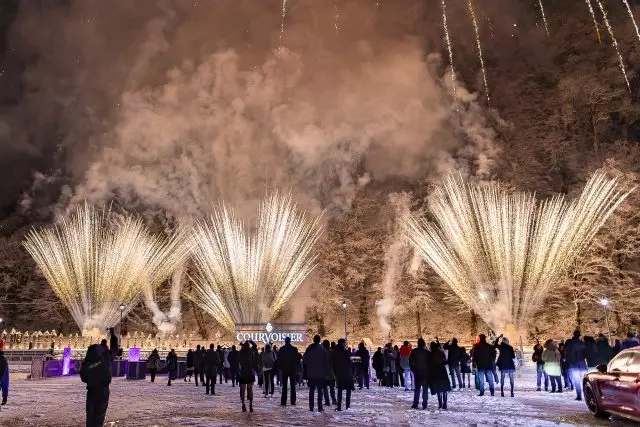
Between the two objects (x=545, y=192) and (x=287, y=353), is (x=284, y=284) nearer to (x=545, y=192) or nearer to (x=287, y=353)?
(x=545, y=192)

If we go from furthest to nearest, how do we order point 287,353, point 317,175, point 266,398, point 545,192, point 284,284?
point 317,175 < point 545,192 < point 284,284 < point 266,398 < point 287,353

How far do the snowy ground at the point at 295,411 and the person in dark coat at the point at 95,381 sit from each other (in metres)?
2.21

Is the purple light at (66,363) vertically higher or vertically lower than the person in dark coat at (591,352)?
lower

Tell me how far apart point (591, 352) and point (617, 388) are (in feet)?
18.5

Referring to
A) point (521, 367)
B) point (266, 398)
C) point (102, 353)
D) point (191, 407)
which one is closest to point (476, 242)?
point (521, 367)

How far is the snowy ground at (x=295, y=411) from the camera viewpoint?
1107cm

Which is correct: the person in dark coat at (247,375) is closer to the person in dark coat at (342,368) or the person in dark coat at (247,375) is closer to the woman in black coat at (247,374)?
the woman in black coat at (247,374)

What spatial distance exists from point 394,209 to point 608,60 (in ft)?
70.9

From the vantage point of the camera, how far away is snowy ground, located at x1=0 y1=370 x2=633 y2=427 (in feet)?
36.3

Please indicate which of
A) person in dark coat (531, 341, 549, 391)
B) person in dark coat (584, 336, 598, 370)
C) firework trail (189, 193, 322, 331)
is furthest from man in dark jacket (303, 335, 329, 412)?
firework trail (189, 193, 322, 331)

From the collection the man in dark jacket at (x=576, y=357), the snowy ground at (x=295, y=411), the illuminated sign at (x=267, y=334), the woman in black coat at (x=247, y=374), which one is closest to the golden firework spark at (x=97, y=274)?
the illuminated sign at (x=267, y=334)

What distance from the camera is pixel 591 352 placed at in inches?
619

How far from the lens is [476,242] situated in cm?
3481

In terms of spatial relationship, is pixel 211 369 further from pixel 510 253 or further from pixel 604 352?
pixel 510 253
